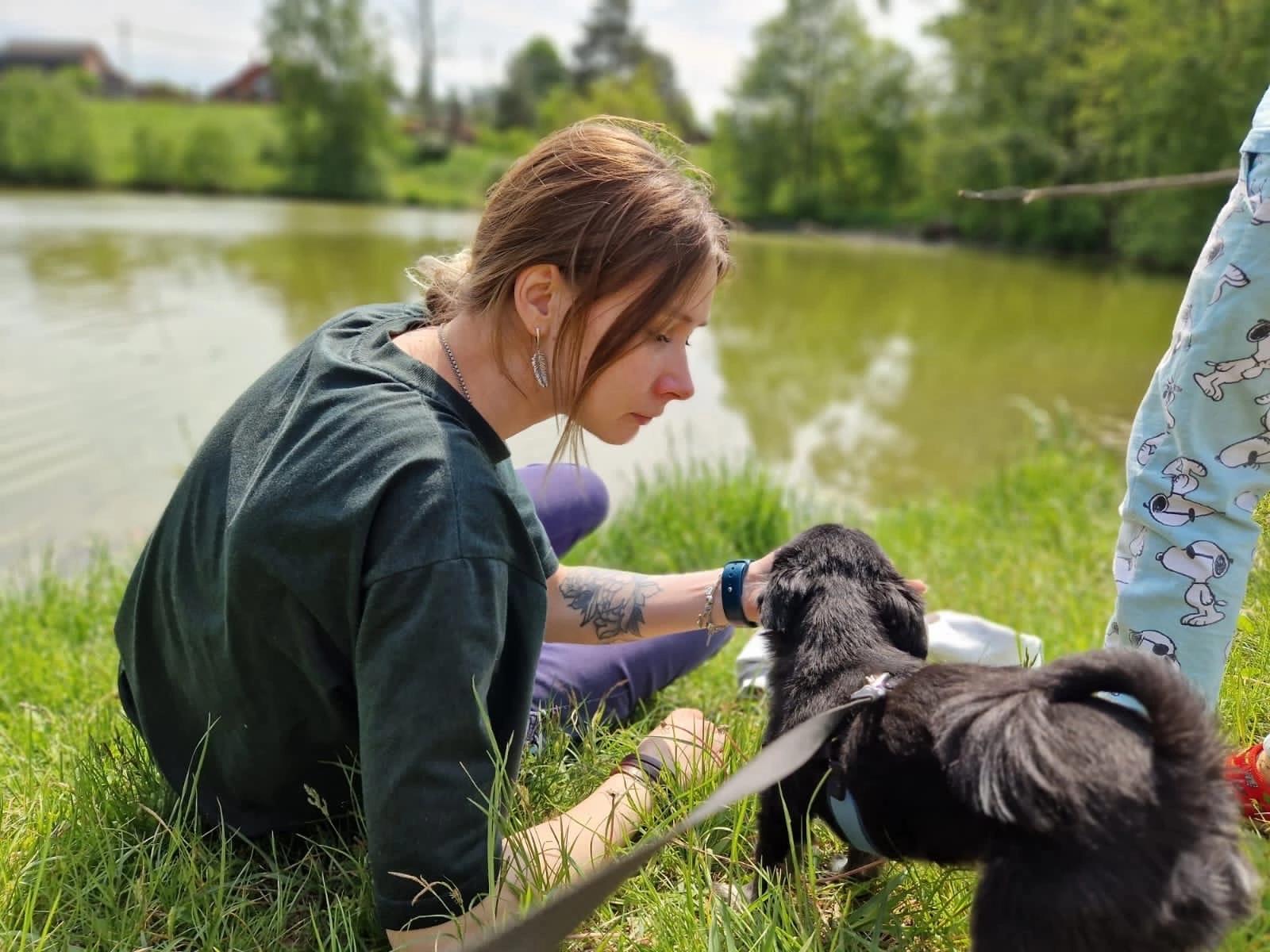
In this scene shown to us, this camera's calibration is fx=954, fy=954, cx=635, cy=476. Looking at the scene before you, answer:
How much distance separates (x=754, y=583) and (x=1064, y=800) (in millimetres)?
944

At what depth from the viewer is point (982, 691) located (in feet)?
4.88

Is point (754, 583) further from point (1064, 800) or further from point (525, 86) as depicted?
point (525, 86)

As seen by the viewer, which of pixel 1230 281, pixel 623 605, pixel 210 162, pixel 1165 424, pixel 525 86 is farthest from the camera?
pixel 525 86

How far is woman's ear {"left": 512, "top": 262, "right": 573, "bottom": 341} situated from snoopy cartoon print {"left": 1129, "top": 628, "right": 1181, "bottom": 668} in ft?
3.82

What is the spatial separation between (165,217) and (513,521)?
94.9 feet

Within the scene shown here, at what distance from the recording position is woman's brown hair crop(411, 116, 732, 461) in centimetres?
167

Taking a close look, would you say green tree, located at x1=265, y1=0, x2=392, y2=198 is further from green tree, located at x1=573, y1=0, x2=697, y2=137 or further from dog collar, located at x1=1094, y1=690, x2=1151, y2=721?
dog collar, located at x1=1094, y1=690, x2=1151, y2=721

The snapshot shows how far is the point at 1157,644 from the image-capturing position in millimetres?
1666

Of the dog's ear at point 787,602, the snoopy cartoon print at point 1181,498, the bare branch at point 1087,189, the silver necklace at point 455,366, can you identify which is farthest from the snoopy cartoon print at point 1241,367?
the silver necklace at point 455,366

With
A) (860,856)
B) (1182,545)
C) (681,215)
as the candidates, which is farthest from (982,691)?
(681,215)

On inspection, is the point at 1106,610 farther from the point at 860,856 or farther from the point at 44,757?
the point at 44,757

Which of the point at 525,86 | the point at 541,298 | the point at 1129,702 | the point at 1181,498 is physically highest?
the point at 525,86

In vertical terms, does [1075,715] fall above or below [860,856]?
above

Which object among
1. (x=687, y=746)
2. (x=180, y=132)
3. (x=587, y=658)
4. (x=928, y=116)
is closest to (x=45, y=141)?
(x=180, y=132)
